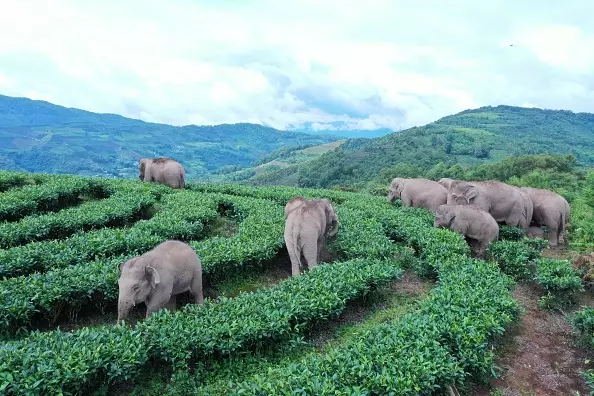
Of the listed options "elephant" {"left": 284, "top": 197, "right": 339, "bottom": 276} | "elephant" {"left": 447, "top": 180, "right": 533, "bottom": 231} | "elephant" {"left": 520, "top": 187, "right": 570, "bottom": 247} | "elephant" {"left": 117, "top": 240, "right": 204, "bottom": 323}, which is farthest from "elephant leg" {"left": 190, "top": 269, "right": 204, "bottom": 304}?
"elephant" {"left": 520, "top": 187, "right": 570, "bottom": 247}

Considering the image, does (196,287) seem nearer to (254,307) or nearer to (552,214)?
(254,307)

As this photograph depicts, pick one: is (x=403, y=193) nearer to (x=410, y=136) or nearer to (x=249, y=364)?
(x=249, y=364)

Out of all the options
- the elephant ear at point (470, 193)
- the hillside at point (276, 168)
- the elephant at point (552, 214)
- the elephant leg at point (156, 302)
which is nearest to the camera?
the elephant leg at point (156, 302)

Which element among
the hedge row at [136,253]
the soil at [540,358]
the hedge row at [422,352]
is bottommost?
the soil at [540,358]

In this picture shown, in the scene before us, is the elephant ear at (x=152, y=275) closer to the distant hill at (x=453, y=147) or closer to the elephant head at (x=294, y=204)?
the elephant head at (x=294, y=204)

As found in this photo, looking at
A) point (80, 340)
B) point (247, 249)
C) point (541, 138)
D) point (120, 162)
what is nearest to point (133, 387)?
point (80, 340)

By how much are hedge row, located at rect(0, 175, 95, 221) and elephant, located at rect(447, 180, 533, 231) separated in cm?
1552

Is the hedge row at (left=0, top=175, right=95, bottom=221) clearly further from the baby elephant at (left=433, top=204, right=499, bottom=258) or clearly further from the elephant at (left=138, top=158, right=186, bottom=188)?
the baby elephant at (left=433, top=204, right=499, bottom=258)

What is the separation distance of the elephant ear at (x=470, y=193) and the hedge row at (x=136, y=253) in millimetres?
6614

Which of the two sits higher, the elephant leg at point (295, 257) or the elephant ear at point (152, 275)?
the elephant ear at point (152, 275)

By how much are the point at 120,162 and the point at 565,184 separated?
152689 mm

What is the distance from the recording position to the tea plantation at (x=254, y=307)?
6.05 meters

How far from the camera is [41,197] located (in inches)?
643

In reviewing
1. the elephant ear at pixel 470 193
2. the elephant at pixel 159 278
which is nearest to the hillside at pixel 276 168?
the elephant ear at pixel 470 193
